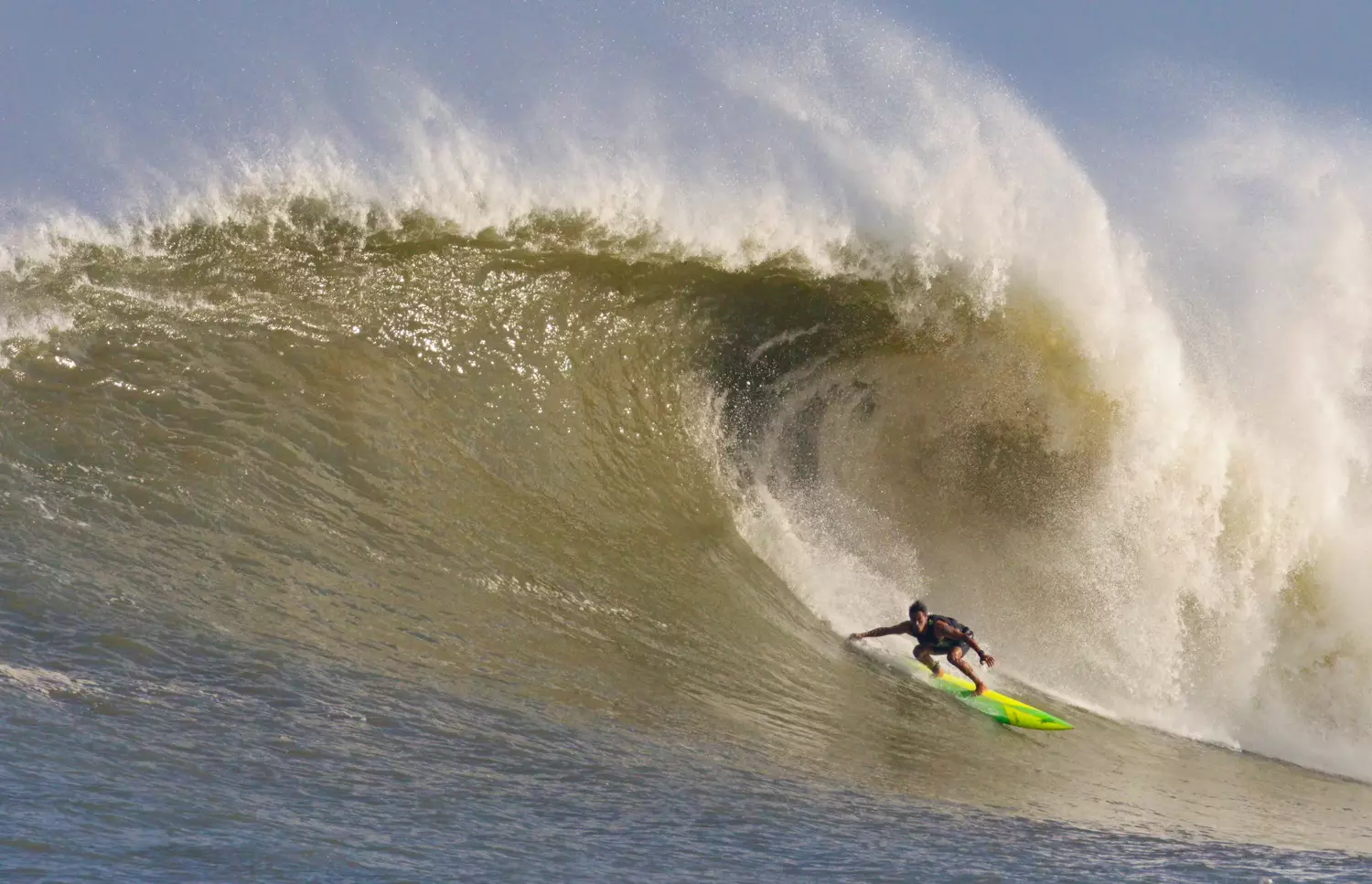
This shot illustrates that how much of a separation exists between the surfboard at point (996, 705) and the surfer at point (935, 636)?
8cm

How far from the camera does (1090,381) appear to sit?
414 inches

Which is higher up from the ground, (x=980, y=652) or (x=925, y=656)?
(x=980, y=652)

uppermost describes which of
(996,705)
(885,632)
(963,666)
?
(885,632)

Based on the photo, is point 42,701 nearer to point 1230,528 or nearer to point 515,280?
point 515,280

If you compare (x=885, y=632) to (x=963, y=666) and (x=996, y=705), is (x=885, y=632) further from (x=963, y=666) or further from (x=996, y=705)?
(x=996, y=705)

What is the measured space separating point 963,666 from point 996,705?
401 mm

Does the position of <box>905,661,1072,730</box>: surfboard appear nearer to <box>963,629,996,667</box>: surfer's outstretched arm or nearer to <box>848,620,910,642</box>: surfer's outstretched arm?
<box>963,629,996,667</box>: surfer's outstretched arm

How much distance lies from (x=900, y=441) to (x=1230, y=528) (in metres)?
2.79

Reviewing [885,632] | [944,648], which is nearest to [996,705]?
[944,648]

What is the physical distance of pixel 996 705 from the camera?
8227mm

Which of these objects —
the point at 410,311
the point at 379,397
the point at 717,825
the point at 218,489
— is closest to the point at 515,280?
the point at 410,311

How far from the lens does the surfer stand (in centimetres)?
860

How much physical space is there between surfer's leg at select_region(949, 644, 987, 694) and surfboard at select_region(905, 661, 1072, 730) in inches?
1.6

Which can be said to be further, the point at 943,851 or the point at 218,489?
the point at 218,489
